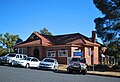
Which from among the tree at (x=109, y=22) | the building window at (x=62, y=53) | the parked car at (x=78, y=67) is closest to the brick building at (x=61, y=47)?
the building window at (x=62, y=53)

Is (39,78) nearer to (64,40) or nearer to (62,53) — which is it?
(62,53)

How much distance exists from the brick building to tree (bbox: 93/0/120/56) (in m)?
7.41

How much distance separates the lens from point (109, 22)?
40656 mm

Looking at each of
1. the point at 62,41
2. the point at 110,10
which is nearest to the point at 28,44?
the point at 62,41

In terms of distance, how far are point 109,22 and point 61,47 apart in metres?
12.0

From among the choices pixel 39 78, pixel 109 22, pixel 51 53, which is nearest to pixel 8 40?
pixel 51 53

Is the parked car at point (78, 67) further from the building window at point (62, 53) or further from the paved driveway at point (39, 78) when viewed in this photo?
the building window at point (62, 53)

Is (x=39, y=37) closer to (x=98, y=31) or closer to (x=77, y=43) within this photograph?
(x=77, y=43)

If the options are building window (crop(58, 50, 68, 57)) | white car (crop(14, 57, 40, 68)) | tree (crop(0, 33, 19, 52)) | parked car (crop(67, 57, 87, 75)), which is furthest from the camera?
tree (crop(0, 33, 19, 52))

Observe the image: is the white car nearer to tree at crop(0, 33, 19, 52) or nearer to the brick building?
the brick building

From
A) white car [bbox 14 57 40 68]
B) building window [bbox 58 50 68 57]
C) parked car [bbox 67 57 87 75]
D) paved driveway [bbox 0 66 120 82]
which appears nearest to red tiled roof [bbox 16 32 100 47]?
building window [bbox 58 50 68 57]

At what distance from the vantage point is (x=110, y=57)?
5606 cm

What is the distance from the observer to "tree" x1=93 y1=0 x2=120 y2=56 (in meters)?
39.2

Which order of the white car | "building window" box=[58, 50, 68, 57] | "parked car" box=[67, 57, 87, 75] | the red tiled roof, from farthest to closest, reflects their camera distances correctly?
the red tiled roof < "building window" box=[58, 50, 68, 57] < the white car < "parked car" box=[67, 57, 87, 75]
